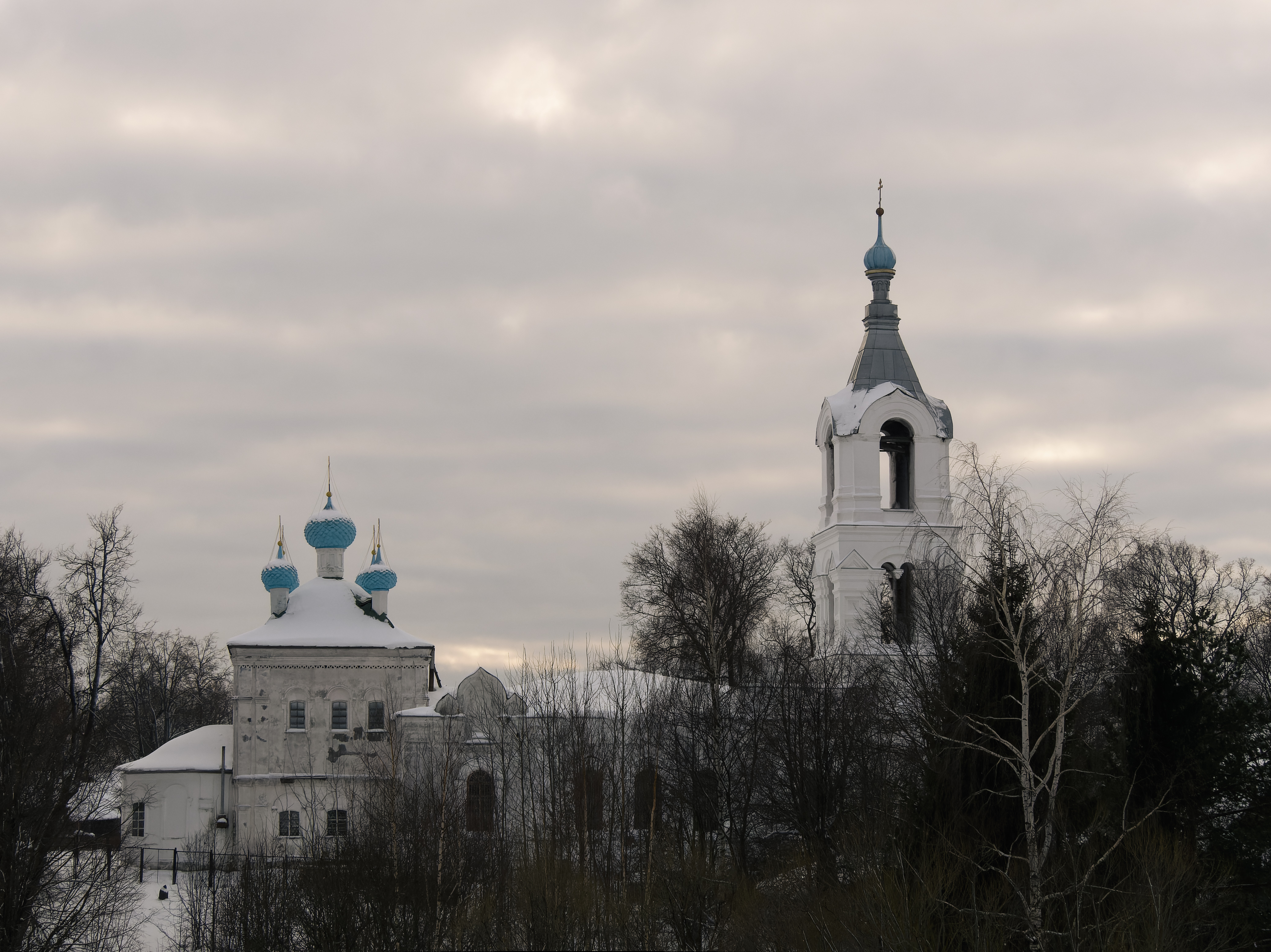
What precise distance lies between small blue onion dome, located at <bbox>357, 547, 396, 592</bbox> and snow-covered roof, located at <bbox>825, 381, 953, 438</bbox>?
13.4 metres

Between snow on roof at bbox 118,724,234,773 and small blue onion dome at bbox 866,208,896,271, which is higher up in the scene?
small blue onion dome at bbox 866,208,896,271

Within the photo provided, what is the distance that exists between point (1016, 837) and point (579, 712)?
19386mm

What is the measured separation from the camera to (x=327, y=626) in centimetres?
4122

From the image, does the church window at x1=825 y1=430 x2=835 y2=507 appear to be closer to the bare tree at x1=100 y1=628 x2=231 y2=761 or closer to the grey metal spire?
the grey metal spire

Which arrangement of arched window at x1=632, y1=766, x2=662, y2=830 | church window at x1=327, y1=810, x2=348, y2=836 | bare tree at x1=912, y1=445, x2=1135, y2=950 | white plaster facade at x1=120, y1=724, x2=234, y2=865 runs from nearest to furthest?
bare tree at x1=912, y1=445, x2=1135, y2=950 → arched window at x1=632, y1=766, x2=662, y2=830 → church window at x1=327, y1=810, x2=348, y2=836 → white plaster facade at x1=120, y1=724, x2=234, y2=865

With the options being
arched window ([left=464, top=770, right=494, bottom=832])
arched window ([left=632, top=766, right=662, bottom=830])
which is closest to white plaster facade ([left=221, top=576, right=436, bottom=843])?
arched window ([left=464, top=770, right=494, bottom=832])

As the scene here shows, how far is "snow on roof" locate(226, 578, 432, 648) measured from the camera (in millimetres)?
40531

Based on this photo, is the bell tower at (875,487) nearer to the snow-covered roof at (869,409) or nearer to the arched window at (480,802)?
the snow-covered roof at (869,409)

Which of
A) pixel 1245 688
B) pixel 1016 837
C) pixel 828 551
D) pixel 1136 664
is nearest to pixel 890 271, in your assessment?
pixel 828 551

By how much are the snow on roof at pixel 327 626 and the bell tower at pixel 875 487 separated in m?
11.6

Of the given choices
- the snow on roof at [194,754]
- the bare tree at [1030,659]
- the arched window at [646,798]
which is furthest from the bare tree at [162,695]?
the bare tree at [1030,659]

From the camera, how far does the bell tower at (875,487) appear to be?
37.6m

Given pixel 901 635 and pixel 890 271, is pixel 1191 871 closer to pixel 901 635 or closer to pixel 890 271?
pixel 901 635

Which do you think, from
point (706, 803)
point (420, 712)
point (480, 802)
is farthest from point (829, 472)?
point (480, 802)
